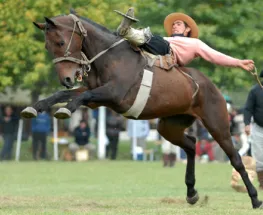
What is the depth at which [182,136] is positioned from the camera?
14.2 m

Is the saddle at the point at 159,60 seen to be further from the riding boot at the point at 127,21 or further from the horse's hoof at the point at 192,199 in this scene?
the horse's hoof at the point at 192,199

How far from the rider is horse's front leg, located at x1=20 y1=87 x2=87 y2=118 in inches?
41.1

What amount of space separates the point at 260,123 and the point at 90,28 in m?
5.81

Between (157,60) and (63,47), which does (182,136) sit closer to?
(157,60)

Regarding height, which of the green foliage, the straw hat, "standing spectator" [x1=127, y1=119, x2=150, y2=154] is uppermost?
the green foliage

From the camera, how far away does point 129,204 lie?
14.0 metres

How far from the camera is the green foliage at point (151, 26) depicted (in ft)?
91.8

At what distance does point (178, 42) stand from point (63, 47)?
6.54 feet

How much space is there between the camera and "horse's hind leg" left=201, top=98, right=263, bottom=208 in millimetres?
13539

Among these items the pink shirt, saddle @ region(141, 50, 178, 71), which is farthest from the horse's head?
the pink shirt

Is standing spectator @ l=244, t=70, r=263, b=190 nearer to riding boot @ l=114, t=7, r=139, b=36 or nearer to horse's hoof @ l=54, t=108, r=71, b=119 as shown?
riding boot @ l=114, t=7, r=139, b=36

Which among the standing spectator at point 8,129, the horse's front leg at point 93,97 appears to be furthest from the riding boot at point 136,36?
the standing spectator at point 8,129

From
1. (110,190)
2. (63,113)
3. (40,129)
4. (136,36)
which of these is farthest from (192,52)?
(40,129)

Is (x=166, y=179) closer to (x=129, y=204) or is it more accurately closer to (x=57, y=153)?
(x=129, y=204)
